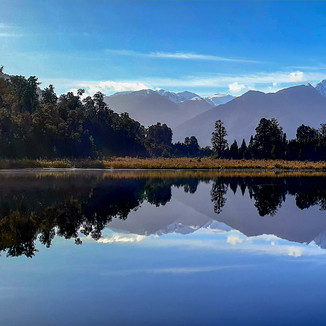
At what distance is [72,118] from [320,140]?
6908cm

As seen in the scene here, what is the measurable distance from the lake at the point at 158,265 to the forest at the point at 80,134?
59.1 metres

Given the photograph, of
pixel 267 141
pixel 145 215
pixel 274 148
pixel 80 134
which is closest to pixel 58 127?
pixel 80 134

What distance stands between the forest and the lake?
59053mm

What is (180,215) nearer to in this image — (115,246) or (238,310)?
(115,246)

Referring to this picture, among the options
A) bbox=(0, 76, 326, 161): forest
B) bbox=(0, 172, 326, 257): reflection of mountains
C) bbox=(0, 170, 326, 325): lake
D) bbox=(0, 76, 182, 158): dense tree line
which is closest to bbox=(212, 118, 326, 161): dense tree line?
bbox=(0, 76, 326, 161): forest

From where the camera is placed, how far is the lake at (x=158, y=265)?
7618 mm

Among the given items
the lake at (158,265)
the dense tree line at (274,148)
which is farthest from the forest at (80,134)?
A: the lake at (158,265)

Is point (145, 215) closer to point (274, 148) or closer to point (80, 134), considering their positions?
point (80, 134)

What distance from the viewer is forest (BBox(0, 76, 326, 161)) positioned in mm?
79750

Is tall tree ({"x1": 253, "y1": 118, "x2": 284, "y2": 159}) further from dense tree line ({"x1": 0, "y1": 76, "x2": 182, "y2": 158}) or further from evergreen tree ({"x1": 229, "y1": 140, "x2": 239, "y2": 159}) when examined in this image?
dense tree line ({"x1": 0, "y1": 76, "x2": 182, "y2": 158})

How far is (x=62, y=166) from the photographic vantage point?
7012 centimetres

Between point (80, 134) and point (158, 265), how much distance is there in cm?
8826

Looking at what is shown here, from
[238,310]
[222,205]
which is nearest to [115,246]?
[238,310]

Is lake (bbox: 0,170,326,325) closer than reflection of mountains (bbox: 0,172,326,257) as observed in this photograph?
Yes
